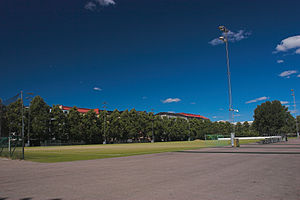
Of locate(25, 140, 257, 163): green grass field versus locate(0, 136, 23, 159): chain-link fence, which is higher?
locate(0, 136, 23, 159): chain-link fence

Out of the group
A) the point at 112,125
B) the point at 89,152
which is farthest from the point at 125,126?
the point at 89,152

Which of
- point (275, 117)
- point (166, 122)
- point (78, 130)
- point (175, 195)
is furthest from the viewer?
point (166, 122)

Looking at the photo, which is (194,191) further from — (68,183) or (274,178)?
(68,183)

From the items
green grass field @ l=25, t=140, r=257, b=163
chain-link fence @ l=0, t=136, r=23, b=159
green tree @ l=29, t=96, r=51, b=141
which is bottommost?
green grass field @ l=25, t=140, r=257, b=163

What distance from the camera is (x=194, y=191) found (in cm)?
696

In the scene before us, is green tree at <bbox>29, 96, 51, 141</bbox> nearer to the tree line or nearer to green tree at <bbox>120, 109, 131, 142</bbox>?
the tree line

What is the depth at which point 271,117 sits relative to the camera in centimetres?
8712

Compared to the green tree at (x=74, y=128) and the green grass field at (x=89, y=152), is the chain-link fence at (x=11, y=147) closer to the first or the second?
the green grass field at (x=89, y=152)

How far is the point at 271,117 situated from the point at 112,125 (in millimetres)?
59186

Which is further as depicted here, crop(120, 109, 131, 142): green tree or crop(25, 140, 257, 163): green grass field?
crop(120, 109, 131, 142): green tree

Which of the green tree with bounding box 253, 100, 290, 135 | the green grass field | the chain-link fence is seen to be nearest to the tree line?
the green tree with bounding box 253, 100, 290, 135

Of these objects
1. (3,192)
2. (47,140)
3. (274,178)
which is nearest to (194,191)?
(274,178)

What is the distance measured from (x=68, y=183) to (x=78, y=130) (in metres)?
73.4

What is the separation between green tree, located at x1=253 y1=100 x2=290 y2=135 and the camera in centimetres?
8706
